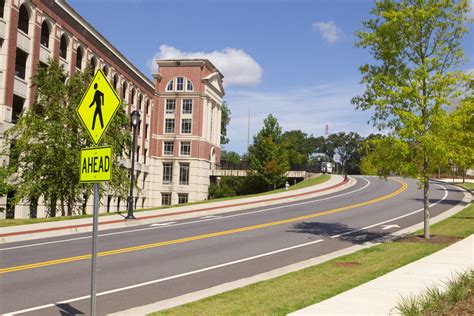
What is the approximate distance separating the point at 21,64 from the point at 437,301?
3231 cm

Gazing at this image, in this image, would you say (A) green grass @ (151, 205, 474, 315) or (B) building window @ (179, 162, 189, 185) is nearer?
(A) green grass @ (151, 205, 474, 315)

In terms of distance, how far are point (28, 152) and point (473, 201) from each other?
27.7 m

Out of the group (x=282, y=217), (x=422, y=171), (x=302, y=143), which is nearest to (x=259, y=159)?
(x=282, y=217)

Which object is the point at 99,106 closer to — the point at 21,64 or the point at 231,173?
the point at 21,64

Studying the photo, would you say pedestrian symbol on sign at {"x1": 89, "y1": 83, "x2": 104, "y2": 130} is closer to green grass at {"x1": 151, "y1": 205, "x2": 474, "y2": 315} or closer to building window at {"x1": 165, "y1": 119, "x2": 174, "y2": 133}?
green grass at {"x1": 151, "y1": 205, "x2": 474, "y2": 315}

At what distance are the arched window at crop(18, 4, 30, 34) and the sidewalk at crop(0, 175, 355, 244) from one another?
16.3 metres

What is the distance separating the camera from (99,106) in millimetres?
6934

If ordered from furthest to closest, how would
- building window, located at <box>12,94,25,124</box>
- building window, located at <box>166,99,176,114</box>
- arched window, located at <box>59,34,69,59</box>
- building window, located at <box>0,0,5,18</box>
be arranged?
building window, located at <box>166,99,176,114</box>, arched window, located at <box>59,34,69,59</box>, building window, located at <box>12,94,25,124</box>, building window, located at <box>0,0,5,18</box>

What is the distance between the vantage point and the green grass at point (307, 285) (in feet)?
27.4

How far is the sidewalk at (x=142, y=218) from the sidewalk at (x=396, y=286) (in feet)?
→ 44.5

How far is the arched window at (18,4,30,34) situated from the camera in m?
32.4

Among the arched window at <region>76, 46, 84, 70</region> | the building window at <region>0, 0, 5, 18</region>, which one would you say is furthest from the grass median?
the arched window at <region>76, 46, 84, 70</region>

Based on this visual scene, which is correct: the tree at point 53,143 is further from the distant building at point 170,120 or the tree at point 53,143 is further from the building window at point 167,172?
the building window at point 167,172

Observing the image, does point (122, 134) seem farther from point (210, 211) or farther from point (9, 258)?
point (9, 258)
